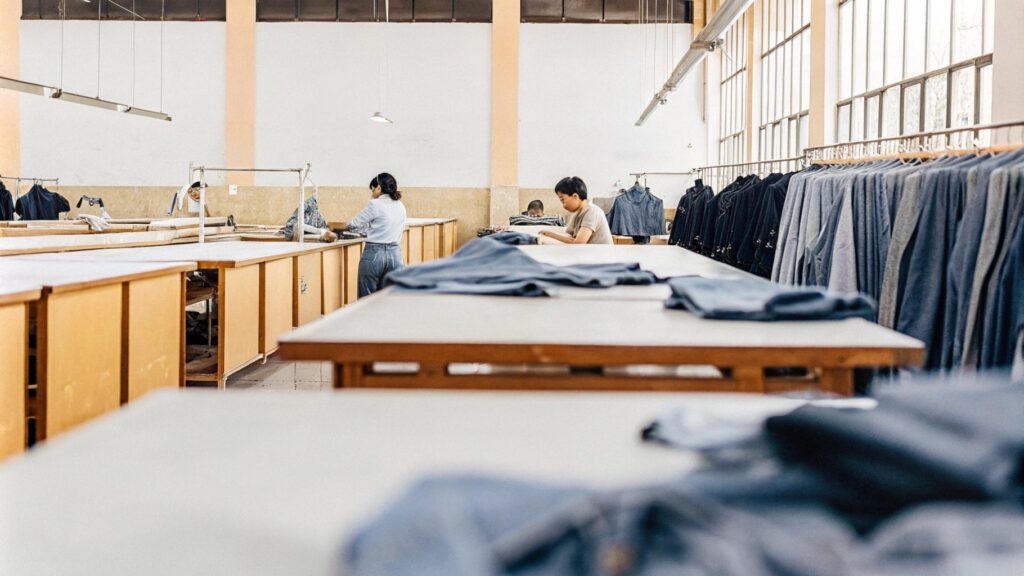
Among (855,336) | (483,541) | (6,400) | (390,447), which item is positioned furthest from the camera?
(6,400)

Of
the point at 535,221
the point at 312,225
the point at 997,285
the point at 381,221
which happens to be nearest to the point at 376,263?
the point at 381,221

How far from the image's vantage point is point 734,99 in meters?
11.8

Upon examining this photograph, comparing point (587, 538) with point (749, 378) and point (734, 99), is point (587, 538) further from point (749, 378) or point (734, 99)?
point (734, 99)

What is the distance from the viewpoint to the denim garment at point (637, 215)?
9625mm

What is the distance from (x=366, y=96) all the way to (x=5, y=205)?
5494 mm

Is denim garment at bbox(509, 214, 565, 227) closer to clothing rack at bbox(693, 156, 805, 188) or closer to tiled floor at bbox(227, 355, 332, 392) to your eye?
clothing rack at bbox(693, 156, 805, 188)

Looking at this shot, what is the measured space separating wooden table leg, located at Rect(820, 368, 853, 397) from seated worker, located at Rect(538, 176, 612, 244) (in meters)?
4.13

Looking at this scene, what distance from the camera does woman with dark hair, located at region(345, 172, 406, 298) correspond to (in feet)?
22.3

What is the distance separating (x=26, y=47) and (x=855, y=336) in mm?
14857

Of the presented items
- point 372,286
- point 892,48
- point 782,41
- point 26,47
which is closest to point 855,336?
point 372,286

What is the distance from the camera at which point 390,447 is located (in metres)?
0.93

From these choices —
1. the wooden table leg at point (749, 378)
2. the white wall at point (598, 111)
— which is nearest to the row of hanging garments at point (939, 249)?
the wooden table leg at point (749, 378)

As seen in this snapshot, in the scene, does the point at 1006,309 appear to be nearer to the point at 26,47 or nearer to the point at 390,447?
the point at 390,447

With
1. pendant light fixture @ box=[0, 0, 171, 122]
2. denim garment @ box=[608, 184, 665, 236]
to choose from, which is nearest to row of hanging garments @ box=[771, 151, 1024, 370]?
denim garment @ box=[608, 184, 665, 236]
